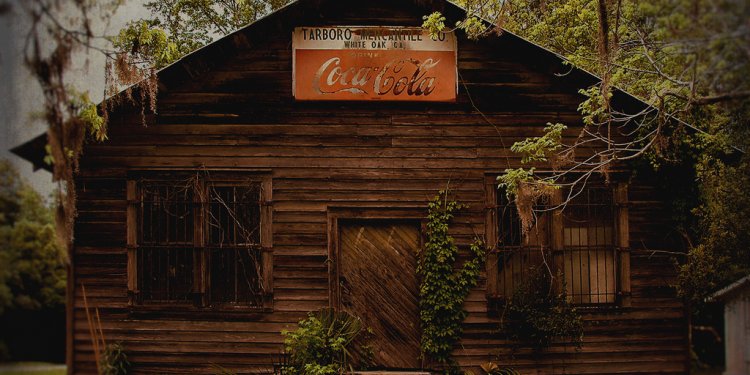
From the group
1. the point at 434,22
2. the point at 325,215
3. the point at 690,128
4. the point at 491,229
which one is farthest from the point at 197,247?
the point at 690,128

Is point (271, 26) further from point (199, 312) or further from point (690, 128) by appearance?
point (690, 128)

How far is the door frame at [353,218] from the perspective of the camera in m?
8.95

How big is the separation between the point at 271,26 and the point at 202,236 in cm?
289

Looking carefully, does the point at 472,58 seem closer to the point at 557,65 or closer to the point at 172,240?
the point at 557,65

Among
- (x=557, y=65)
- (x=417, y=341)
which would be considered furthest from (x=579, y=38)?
(x=417, y=341)

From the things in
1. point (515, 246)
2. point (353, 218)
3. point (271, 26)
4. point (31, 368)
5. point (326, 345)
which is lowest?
point (326, 345)

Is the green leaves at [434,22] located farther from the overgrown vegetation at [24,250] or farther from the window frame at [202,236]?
the overgrown vegetation at [24,250]

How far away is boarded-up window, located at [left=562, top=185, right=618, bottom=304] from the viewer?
30.0 feet

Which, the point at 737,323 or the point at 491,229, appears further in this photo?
the point at 491,229

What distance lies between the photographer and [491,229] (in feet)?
29.8

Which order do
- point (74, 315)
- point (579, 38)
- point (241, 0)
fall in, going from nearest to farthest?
point (74, 315)
point (579, 38)
point (241, 0)

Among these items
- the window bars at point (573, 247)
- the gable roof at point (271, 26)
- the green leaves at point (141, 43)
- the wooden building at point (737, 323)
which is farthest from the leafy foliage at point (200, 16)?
the wooden building at point (737, 323)

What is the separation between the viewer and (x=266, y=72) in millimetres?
9055

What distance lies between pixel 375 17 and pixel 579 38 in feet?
27.6
